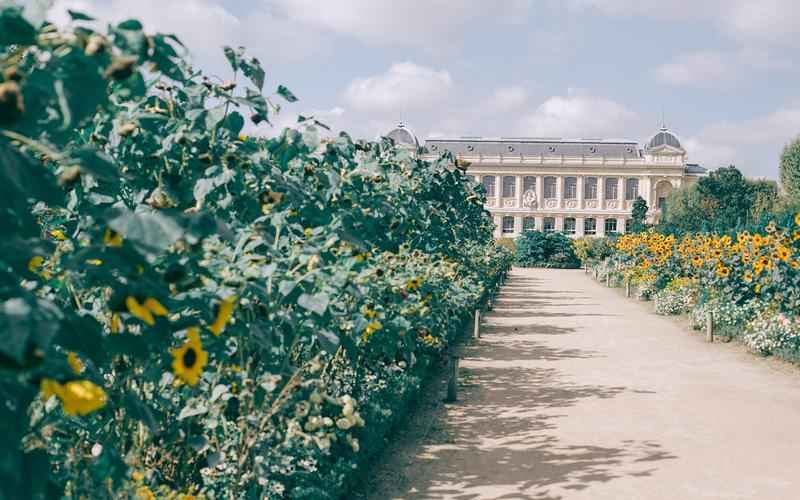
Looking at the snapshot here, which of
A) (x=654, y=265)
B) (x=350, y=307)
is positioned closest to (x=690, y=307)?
(x=654, y=265)

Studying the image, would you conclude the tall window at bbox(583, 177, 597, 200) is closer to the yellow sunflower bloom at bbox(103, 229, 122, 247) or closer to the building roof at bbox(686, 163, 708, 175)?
the building roof at bbox(686, 163, 708, 175)

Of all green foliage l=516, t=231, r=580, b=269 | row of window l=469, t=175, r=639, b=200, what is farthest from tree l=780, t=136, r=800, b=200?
row of window l=469, t=175, r=639, b=200

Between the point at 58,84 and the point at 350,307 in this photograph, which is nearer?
the point at 58,84

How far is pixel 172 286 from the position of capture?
243 centimetres

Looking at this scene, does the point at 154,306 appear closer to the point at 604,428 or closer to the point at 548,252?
the point at 604,428

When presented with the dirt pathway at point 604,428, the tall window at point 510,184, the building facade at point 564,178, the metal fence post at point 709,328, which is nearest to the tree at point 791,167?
the metal fence post at point 709,328

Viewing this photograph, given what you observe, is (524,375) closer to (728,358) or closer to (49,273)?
(728,358)

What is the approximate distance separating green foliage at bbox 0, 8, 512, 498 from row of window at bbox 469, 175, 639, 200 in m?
65.7

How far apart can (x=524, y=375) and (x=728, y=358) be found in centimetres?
283

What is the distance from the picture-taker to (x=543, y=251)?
41531 millimetres

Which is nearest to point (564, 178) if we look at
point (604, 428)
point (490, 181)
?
point (490, 181)

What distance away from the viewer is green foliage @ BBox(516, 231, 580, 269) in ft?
135

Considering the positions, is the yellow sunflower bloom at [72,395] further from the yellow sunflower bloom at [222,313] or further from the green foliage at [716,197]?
the green foliage at [716,197]

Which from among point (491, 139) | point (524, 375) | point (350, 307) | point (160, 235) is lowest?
point (524, 375)
